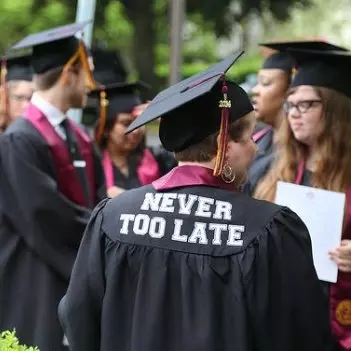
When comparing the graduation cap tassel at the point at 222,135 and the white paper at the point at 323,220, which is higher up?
the graduation cap tassel at the point at 222,135

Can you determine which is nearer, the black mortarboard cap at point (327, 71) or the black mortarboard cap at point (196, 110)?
the black mortarboard cap at point (196, 110)

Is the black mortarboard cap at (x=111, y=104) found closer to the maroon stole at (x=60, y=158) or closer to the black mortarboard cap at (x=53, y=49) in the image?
the black mortarboard cap at (x=53, y=49)

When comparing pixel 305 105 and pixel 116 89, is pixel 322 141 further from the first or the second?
pixel 116 89

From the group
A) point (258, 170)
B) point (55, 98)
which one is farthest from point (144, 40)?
point (258, 170)

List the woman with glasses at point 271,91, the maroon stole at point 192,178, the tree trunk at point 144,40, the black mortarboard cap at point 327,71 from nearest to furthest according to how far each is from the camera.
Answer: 1. the maroon stole at point 192,178
2. the black mortarboard cap at point 327,71
3. the woman with glasses at point 271,91
4. the tree trunk at point 144,40

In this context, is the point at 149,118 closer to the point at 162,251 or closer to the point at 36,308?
the point at 162,251

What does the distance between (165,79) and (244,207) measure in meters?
7.55

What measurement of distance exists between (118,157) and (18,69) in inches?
35.9

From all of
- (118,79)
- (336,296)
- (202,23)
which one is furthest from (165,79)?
(336,296)

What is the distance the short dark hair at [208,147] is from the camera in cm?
240

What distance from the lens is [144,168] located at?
18.3ft

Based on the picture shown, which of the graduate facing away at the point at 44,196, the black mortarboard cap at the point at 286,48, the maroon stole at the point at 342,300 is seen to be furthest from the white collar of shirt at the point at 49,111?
the maroon stole at the point at 342,300

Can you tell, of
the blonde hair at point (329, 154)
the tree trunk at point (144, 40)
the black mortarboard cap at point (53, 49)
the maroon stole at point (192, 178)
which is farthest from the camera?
the tree trunk at point (144, 40)

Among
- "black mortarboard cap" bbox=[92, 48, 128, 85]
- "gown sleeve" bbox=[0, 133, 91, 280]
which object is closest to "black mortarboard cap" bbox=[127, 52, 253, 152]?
"gown sleeve" bbox=[0, 133, 91, 280]
